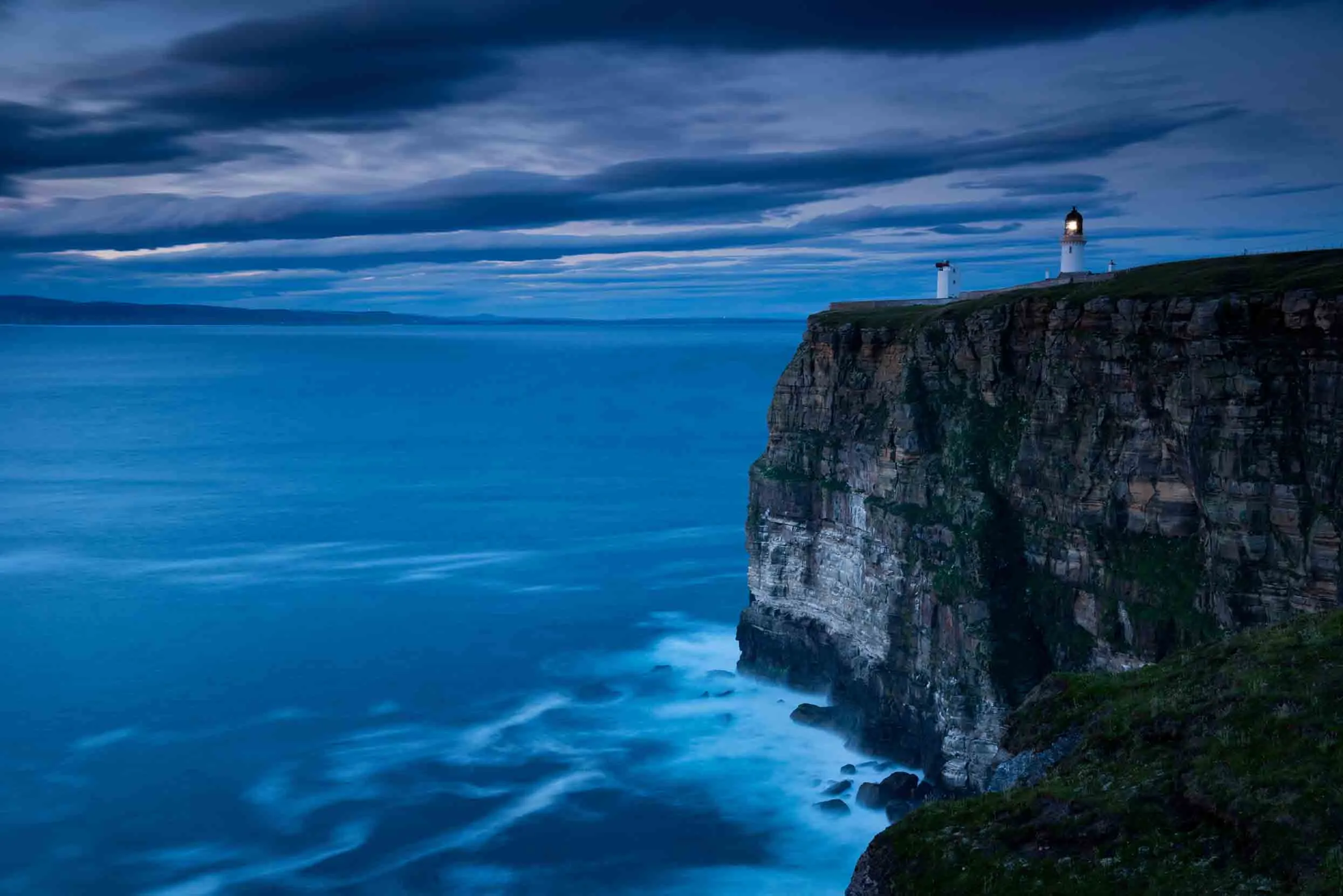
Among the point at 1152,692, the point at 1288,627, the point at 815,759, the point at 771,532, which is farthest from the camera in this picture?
the point at 771,532

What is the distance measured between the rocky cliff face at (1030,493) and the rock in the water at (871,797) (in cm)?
253

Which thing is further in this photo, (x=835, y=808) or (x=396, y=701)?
(x=396, y=701)

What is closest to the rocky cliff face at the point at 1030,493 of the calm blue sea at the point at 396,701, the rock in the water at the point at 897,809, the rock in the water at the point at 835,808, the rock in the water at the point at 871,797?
the rock in the water at the point at 897,809

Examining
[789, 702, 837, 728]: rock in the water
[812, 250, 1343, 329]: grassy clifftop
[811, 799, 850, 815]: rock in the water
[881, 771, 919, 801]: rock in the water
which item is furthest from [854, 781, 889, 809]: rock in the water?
[812, 250, 1343, 329]: grassy clifftop

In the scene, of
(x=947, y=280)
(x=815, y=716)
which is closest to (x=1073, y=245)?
(x=947, y=280)

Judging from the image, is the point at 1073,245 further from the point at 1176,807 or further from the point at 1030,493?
the point at 1176,807

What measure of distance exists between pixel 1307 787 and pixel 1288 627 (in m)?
9.09

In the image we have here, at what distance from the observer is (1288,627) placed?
27703 mm

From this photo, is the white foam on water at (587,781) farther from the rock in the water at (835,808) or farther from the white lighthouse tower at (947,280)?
the white lighthouse tower at (947,280)

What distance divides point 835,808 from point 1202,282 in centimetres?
2566

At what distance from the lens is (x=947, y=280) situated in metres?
72.6

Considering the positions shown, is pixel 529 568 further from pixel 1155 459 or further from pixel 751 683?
pixel 1155 459

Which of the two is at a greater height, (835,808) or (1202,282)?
(1202,282)

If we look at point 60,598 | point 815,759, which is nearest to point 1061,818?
point 815,759
